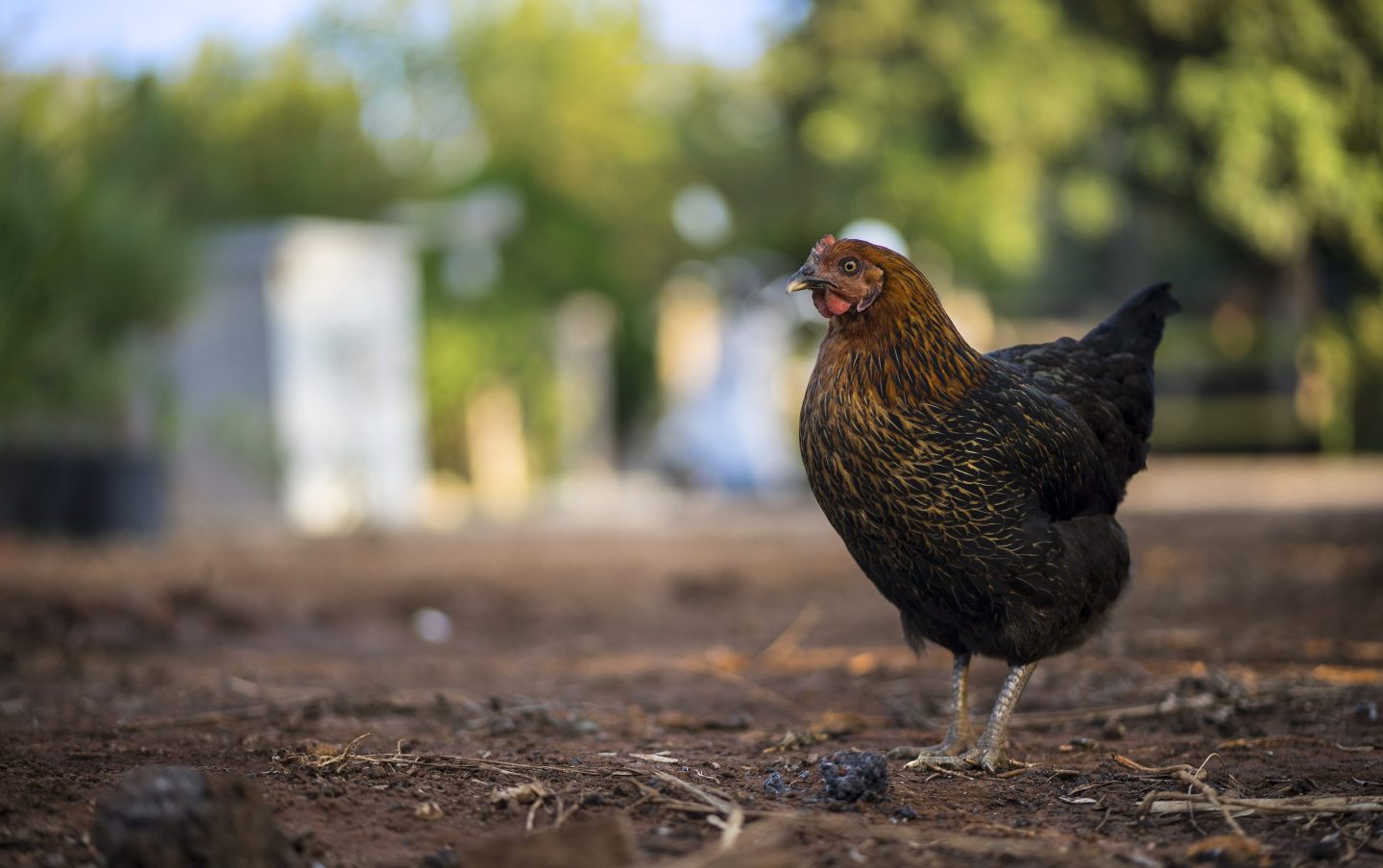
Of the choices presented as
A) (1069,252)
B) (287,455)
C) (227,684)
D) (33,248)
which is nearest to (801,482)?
(287,455)

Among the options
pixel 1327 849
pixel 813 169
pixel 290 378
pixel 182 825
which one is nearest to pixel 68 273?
pixel 290 378

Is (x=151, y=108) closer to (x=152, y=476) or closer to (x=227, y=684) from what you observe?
(x=152, y=476)

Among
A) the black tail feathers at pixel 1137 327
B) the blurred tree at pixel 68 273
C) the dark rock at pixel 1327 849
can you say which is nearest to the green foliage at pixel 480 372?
the blurred tree at pixel 68 273

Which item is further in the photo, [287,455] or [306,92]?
[306,92]

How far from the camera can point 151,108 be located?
1019 centimetres

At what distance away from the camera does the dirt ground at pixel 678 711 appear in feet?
8.71

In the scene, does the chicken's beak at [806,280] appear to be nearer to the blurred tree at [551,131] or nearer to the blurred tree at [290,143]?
the blurred tree at [290,143]

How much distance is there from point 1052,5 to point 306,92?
17.4 m

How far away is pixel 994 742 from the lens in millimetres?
3393

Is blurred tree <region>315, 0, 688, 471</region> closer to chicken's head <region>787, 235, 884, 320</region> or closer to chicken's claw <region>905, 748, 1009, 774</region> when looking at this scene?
chicken's head <region>787, 235, 884, 320</region>

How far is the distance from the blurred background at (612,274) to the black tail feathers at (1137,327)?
19.3 ft

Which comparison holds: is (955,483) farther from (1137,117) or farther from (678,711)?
(1137,117)

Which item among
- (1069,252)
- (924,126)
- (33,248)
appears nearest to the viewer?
(33,248)

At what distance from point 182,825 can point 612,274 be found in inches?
961
